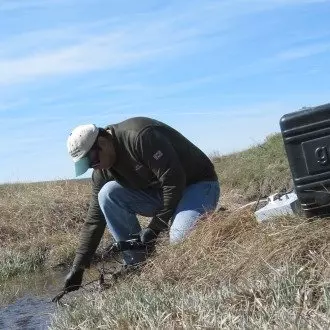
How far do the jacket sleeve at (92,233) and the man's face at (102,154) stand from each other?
486 mm

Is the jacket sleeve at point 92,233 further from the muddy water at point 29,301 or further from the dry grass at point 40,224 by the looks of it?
the dry grass at point 40,224

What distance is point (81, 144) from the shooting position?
5883mm

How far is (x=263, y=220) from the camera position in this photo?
5488mm

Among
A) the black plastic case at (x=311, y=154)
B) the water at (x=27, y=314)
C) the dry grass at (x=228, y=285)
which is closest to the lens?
the dry grass at (x=228, y=285)

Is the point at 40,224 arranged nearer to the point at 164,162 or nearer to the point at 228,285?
the point at 164,162

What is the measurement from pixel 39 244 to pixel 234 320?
267 inches

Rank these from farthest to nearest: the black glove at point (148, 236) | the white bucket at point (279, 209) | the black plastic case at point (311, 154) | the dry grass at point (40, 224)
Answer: the dry grass at point (40, 224)
the black glove at point (148, 236)
the white bucket at point (279, 209)
the black plastic case at point (311, 154)

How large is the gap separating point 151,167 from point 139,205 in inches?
21.4

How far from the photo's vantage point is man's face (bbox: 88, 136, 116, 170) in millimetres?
5945

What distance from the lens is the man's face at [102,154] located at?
5.95m

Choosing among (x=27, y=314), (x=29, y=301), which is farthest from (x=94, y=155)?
(x=29, y=301)

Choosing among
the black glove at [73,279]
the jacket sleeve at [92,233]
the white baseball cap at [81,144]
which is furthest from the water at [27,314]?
the white baseball cap at [81,144]

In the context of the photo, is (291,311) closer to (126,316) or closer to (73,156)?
(126,316)

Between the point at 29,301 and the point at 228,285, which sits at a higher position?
the point at 228,285
